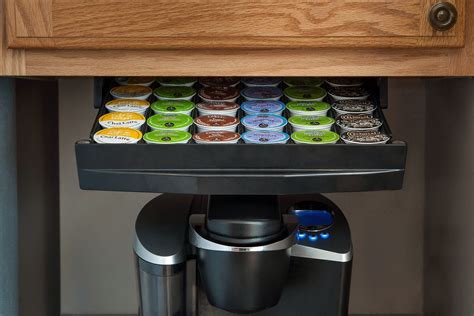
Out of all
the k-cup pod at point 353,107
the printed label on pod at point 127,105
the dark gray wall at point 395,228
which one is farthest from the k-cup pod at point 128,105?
the dark gray wall at point 395,228

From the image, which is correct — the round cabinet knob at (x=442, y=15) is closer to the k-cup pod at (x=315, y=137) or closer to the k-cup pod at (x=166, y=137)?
the k-cup pod at (x=315, y=137)

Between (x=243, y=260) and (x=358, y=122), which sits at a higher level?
(x=358, y=122)

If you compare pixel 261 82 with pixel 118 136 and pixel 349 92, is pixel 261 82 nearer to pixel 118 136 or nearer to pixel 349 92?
pixel 349 92

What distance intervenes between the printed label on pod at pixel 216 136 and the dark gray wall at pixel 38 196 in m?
0.28

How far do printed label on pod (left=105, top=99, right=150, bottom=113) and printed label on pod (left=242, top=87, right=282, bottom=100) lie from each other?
0.43ft

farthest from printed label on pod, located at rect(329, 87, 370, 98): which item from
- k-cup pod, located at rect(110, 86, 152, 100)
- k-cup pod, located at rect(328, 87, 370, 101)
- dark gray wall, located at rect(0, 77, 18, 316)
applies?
dark gray wall, located at rect(0, 77, 18, 316)

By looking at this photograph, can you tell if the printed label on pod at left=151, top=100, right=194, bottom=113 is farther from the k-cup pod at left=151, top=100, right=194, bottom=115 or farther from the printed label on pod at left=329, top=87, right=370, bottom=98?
the printed label on pod at left=329, top=87, right=370, bottom=98

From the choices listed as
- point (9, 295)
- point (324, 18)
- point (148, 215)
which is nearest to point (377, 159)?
point (324, 18)

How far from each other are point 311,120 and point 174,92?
0.19 meters

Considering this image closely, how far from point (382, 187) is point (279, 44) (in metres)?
0.20

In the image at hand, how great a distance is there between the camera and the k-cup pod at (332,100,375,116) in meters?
0.98

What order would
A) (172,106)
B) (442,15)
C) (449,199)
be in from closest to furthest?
(442,15) < (172,106) < (449,199)

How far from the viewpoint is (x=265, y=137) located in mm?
926

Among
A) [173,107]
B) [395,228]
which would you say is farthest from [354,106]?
[395,228]
